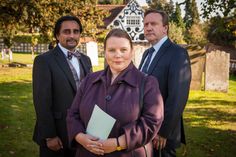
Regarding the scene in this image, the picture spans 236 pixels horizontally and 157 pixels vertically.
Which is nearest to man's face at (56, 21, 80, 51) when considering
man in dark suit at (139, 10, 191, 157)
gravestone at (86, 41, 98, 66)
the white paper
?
man in dark suit at (139, 10, 191, 157)

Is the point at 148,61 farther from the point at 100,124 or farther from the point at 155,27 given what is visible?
the point at 100,124

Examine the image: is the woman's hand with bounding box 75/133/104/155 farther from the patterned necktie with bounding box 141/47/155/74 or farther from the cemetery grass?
the cemetery grass

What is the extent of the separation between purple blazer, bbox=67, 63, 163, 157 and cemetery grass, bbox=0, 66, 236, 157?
3.94m

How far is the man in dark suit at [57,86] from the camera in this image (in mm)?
3865

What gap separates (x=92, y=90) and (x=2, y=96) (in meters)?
10.3

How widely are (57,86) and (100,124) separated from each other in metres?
1.26

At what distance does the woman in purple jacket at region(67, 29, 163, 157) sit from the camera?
9.19ft

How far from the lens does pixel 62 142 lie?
160 inches

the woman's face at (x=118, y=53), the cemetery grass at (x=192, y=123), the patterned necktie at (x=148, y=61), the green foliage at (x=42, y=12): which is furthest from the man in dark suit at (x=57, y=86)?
the green foliage at (x=42, y=12)

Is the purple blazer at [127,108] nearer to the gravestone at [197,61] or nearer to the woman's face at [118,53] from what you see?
the woman's face at [118,53]

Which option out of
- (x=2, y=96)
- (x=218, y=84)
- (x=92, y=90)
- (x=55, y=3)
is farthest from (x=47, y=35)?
(x=92, y=90)

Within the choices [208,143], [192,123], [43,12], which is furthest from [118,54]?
[43,12]

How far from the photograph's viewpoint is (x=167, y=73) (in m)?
3.86

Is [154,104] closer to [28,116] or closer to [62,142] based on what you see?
[62,142]
